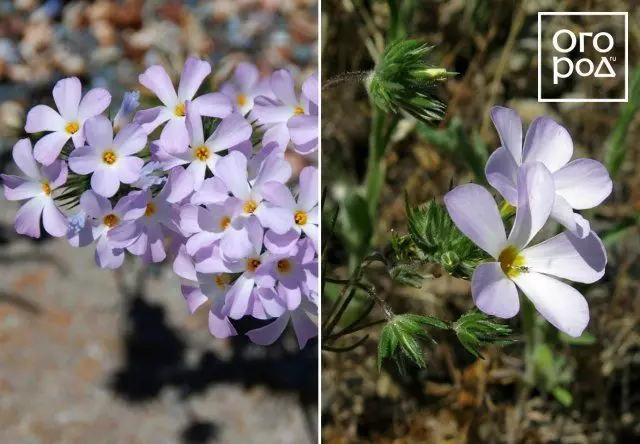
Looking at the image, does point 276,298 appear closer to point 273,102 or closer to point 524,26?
point 273,102

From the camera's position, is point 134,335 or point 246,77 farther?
point 134,335

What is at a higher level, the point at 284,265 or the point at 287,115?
the point at 287,115

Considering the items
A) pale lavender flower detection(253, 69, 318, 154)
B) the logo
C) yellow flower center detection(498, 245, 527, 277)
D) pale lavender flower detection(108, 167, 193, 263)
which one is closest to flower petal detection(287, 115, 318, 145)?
pale lavender flower detection(253, 69, 318, 154)

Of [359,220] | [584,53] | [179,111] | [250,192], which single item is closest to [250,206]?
[250,192]

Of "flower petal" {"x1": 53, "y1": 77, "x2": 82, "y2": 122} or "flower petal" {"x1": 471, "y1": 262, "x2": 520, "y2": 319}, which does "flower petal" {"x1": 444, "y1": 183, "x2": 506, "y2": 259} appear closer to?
"flower petal" {"x1": 471, "y1": 262, "x2": 520, "y2": 319}

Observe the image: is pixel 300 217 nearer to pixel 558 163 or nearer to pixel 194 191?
pixel 194 191

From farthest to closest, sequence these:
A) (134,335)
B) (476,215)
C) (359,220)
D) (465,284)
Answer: (134,335) < (465,284) < (359,220) < (476,215)

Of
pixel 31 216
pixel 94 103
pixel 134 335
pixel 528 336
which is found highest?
pixel 94 103
